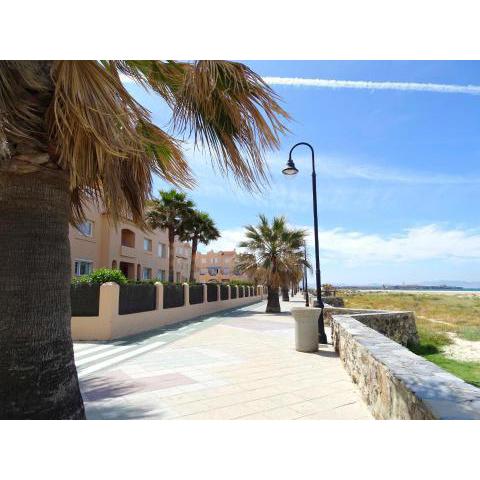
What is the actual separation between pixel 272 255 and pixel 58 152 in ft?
65.7

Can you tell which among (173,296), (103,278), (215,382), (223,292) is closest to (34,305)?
(215,382)

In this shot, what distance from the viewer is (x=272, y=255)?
22.7m

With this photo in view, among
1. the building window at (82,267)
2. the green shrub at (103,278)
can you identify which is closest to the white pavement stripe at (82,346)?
the green shrub at (103,278)

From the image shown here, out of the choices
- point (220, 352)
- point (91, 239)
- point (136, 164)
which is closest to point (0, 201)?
point (136, 164)

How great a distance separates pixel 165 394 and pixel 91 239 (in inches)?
772

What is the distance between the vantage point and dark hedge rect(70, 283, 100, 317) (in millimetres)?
11234

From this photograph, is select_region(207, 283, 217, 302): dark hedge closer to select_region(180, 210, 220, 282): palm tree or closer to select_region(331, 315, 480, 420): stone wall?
select_region(180, 210, 220, 282): palm tree

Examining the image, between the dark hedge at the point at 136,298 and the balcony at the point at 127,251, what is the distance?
Result: 13.3 meters

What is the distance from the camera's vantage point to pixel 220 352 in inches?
342

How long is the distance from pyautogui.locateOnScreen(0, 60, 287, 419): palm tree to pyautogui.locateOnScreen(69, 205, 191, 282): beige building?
12.1 metres

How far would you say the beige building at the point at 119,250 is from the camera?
21141mm

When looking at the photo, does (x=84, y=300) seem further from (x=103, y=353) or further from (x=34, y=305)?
(x=34, y=305)

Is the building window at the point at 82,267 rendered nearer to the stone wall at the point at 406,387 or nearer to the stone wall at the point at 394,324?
the stone wall at the point at 394,324
